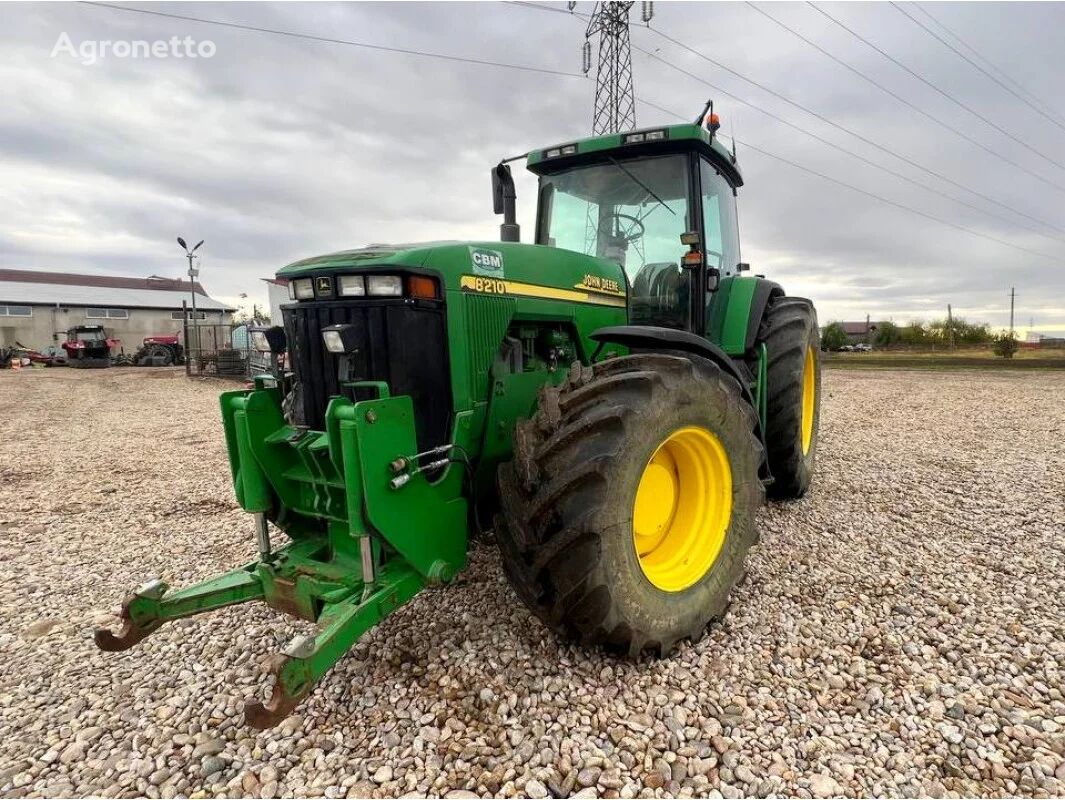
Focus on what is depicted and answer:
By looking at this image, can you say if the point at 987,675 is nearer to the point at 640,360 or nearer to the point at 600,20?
the point at 640,360

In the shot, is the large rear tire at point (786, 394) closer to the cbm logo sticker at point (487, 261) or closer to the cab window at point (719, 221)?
the cab window at point (719, 221)

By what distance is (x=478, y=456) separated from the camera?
292 cm

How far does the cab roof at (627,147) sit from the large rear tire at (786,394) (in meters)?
1.38

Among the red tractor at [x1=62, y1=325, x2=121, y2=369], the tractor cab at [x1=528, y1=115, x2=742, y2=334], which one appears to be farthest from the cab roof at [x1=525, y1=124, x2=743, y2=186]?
the red tractor at [x1=62, y1=325, x2=121, y2=369]

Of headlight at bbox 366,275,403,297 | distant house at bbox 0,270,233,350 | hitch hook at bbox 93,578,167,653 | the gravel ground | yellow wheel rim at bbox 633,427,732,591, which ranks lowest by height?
the gravel ground

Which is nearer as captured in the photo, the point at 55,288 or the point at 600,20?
the point at 600,20

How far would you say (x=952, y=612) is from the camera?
9.90ft

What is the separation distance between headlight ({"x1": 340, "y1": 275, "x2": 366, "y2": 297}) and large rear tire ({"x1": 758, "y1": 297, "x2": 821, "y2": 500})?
9.82ft

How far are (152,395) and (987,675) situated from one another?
16657mm

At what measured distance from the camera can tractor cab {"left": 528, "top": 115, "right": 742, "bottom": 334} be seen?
3.96m

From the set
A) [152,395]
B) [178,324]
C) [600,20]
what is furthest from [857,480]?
[178,324]

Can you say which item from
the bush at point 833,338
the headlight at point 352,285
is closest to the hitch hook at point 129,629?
the headlight at point 352,285

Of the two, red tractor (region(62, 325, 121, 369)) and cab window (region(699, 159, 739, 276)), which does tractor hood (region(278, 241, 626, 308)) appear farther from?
red tractor (region(62, 325, 121, 369))

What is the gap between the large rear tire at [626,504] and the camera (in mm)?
2289
